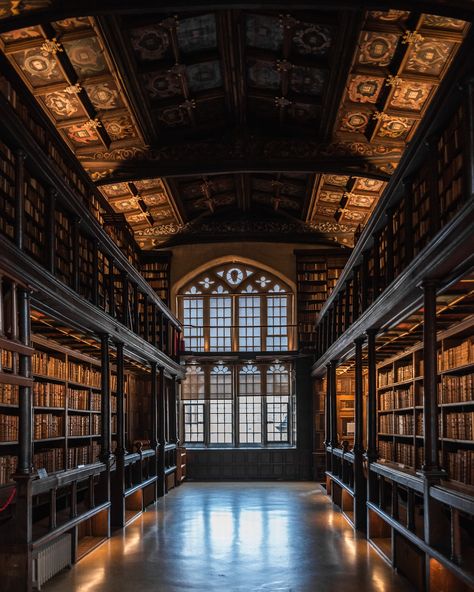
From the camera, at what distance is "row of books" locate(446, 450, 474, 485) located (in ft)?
25.5

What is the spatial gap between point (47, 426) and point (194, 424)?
Answer: 1067 cm

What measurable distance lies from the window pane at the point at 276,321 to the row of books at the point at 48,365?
10263mm

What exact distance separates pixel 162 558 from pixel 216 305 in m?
12.8

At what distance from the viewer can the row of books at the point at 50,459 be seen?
9672mm

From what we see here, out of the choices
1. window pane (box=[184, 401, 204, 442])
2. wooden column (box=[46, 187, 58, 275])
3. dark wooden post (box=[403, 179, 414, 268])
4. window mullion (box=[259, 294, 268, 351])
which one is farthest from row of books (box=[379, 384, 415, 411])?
window pane (box=[184, 401, 204, 442])

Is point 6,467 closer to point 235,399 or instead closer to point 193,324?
point 235,399

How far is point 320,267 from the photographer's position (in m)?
20.5

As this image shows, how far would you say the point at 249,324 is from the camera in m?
21.0

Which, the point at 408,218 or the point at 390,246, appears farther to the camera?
the point at 390,246

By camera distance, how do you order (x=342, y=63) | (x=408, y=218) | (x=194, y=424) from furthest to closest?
(x=194, y=424), (x=342, y=63), (x=408, y=218)

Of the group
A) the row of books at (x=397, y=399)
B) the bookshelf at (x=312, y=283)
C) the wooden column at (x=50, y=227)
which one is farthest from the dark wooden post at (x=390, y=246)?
the bookshelf at (x=312, y=283)

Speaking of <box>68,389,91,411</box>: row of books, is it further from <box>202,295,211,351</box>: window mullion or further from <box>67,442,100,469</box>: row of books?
<box>202,295,211,351</box>: window mullion

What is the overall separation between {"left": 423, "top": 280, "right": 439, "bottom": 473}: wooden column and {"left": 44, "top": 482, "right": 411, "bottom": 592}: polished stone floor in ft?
4.06

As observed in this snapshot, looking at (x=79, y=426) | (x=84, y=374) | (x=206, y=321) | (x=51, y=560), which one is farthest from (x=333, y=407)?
(x=51, y=560)
